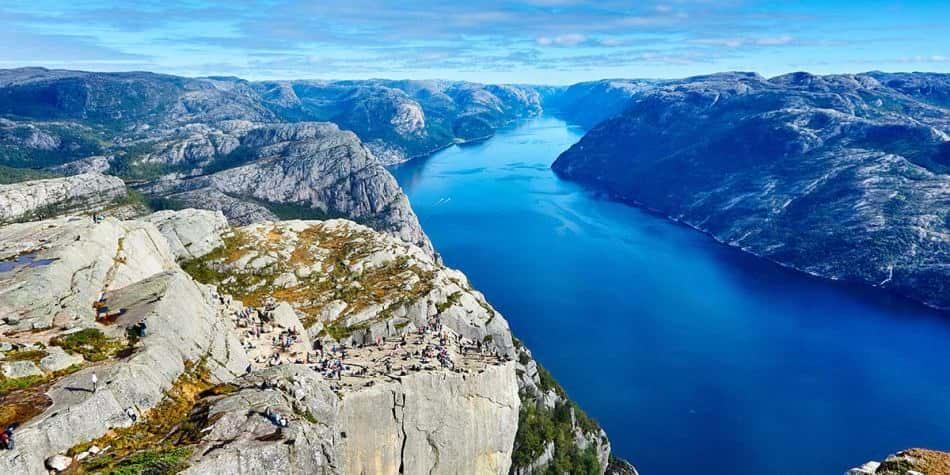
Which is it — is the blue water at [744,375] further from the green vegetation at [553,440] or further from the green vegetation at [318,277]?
the green vegetation at [318,277]

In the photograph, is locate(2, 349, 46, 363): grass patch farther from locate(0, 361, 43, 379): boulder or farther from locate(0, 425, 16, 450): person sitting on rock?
locate(0, 425, 16, 450): person sitting on rock

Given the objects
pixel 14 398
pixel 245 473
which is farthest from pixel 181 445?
pixel 14 398

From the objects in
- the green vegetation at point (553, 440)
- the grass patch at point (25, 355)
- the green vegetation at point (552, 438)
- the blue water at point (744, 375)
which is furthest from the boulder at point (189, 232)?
the blue water at point (744, 375)

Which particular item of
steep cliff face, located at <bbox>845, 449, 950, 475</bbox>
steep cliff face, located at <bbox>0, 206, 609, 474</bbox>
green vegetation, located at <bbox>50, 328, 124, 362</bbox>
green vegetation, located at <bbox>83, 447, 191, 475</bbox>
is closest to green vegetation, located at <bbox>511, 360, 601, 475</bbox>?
steep cliff face, located at <bbox>0, 206, 609, 474</bbox>

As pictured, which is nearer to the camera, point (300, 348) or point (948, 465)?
point (948, 465)

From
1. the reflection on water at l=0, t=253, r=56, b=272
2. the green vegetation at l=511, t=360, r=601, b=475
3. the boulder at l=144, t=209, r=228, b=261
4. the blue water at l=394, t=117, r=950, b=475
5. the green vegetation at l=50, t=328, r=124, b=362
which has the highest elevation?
the reflection on water at l=0, t=253, r=56, b=272

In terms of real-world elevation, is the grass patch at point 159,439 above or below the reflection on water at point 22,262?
below

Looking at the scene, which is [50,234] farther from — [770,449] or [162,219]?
[770,449]

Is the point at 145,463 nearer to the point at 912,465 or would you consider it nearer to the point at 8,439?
the point at 8,439
